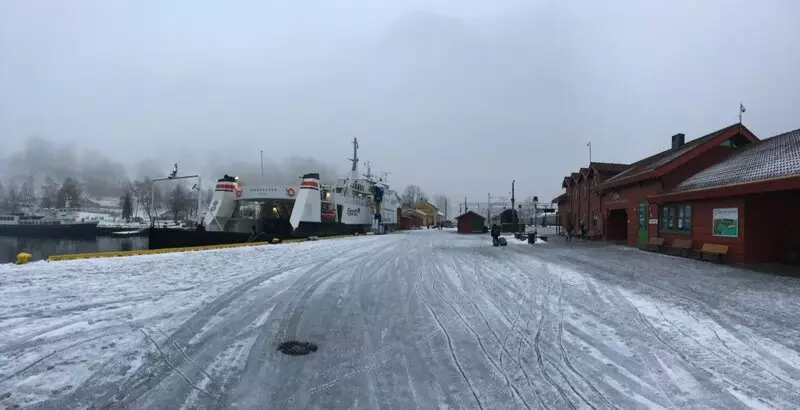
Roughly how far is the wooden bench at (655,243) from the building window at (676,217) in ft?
2.06

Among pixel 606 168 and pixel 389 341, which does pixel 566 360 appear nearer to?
pixel 389 341

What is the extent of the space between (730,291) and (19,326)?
12.2m

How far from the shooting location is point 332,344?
5.38 m

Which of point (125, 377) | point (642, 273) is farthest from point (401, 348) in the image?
point (642, 273)

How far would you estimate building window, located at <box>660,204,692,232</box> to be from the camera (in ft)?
56.6

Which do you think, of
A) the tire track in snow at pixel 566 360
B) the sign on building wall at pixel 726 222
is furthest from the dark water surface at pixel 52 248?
the sign on building wall at pixel 726 222

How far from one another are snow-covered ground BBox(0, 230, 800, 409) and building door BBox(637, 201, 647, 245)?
1137 cm

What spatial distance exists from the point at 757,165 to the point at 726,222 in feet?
7.11

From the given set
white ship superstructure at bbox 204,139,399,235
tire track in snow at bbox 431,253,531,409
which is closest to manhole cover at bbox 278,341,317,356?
tire track in snow at bbox 431,253,531,409

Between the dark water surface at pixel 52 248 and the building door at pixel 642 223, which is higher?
the building door at pixel 642 223

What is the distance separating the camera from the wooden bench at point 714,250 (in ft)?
47.2

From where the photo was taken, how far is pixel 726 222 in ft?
49.0

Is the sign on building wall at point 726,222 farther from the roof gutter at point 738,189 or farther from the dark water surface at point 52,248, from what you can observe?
the dark water surface at point 52,248

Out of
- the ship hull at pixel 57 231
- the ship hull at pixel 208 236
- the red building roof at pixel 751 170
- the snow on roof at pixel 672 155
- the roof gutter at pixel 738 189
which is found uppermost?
the snow on roof at pixel 672 155
